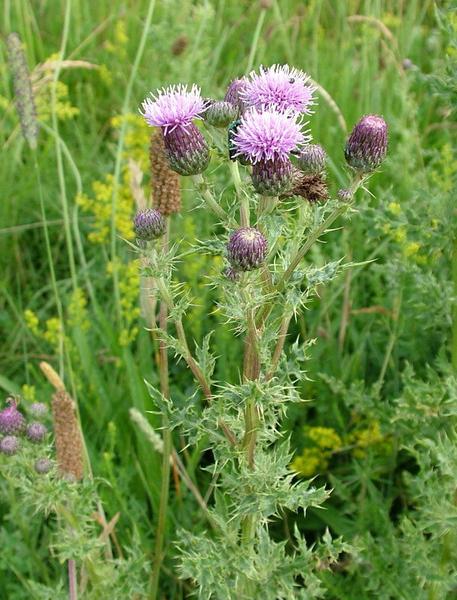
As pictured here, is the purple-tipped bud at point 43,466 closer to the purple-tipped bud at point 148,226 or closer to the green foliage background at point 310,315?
the green foliage background at point 310,315

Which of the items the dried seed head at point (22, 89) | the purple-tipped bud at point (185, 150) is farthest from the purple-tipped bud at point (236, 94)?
the dried seed head at point (22, 89)

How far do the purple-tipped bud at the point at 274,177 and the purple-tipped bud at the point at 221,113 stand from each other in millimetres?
160

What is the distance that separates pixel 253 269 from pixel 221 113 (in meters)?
0.39

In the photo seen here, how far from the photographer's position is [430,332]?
9.65 ft

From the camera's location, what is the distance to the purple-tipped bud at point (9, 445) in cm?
195

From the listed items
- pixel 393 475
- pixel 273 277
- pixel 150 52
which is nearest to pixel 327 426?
pixel 393 475

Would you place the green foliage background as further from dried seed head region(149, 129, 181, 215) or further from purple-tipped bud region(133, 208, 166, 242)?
dried seed head region(149, 129, 181, 215)

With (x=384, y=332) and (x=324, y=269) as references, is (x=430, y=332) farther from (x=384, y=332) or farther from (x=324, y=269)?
(x=324, y=269)

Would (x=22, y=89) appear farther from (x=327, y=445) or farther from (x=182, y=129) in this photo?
(x=327, y=445)

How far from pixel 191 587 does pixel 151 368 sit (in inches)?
31.4

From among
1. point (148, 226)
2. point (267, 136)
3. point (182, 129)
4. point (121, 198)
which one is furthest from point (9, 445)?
point (121, 198)

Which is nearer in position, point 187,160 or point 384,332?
point 187,160

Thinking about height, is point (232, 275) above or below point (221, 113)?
below

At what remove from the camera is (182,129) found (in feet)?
5.48
